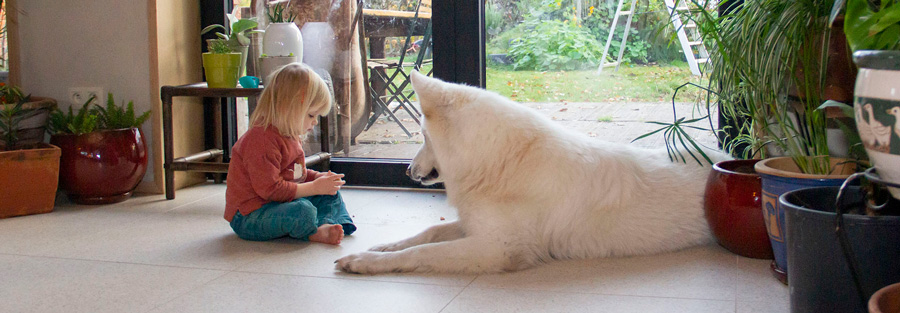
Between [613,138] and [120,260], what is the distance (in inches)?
84.8

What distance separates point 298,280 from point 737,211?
132 centimetres

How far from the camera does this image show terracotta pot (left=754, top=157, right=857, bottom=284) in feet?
5.88

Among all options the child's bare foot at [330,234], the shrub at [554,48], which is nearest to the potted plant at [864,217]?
the child's bare foot at [330,234]

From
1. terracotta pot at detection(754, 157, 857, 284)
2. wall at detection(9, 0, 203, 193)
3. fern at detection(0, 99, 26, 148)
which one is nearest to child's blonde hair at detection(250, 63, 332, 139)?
wall at detection(9, 0, 203, 193)

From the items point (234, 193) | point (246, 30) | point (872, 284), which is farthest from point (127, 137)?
point (872, 284)

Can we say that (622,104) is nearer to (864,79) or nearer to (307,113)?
(307,113)

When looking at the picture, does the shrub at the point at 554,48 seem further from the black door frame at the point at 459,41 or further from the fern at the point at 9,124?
the fern at the point at 9,124

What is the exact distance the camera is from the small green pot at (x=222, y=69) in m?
3.27

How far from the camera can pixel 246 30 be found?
342 centimetres

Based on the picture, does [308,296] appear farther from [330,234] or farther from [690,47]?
[690,47]

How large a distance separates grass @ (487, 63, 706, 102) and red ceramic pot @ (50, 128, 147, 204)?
170cm

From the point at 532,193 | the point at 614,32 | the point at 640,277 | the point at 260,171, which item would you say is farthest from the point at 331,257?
the point at 614,32

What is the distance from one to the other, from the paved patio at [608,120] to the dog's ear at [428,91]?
4.11 ft

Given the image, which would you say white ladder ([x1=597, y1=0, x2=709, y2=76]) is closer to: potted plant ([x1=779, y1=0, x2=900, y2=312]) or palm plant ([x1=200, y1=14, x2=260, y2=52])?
potted plant ([x1=779, y1=0, x2=900, y2=312])
